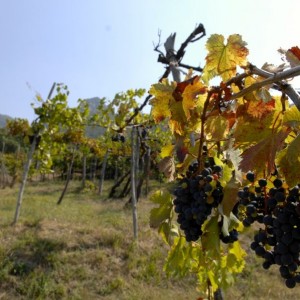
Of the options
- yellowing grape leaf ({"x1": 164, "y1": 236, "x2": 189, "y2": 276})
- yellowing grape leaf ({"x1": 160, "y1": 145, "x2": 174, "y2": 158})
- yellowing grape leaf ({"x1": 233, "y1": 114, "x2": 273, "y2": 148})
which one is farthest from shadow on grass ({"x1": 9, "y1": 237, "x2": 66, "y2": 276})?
yellowing grape leaf ({"x1": 233, "y1": 114, "x2": 273, "y2": 148})

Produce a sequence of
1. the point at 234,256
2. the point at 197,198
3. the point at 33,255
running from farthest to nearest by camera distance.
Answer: the point at 33,255, the point at 234,256, the point at 197,198

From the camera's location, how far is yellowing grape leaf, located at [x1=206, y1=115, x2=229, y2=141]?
1.29 metres

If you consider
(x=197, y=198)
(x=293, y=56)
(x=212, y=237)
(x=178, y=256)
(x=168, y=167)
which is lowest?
(x=178, y=256)

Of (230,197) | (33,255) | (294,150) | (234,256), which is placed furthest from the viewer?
(33,255)

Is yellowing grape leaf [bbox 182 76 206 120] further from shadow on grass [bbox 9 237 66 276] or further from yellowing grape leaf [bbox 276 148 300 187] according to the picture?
shadow on grass [bbox 9 237 66 276]

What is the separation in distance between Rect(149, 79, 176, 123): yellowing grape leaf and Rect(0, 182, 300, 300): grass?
4.70 metres

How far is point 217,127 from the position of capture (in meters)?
1.30

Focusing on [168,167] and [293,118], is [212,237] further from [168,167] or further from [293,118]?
[293,118]

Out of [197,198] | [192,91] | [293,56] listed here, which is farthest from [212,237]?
[293,56]

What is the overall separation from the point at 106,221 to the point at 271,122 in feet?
29.0

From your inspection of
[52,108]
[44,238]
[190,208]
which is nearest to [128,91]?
[52,108]

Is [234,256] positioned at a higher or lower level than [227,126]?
lower

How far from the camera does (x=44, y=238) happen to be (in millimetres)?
7316

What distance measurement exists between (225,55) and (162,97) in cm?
29
